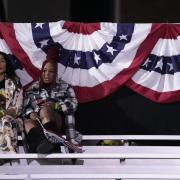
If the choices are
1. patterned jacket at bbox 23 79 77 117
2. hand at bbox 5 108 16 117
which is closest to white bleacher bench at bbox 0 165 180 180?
hand at bbox 5 108 16 117

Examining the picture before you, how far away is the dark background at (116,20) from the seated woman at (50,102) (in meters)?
0.55

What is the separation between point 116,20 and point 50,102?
2.33 meters

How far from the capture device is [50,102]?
510 cm

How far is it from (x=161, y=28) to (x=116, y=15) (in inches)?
63.8

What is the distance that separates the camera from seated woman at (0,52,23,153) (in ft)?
14.7

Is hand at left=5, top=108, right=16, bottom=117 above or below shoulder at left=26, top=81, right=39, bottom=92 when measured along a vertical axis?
below

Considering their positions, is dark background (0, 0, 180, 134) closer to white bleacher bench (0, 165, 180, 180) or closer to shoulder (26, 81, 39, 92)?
shoulder (26, 81, 39, 92)

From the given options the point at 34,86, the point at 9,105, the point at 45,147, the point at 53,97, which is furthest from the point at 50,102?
the point at 45,147

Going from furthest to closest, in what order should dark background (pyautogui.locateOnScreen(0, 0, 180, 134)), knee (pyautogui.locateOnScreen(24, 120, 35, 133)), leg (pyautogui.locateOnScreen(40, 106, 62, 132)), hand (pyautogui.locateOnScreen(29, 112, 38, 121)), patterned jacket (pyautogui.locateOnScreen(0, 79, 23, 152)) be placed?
dark background (pyautogui.locateOnScreen(0, 0, 180, 134)) → hand (pyautogui.locateOnScreen(29, 112, 38, 121)) → leg (pyautogui.locateOnScreen(40, 106, 62, 132)) → knee (pyautogui.locateOnScreen(24, 120, 35, 133)) → patterned jacket (pyautogui.locateOnScreen(0, 79, 23, 152))

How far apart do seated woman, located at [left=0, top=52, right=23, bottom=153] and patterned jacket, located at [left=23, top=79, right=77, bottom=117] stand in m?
0.14

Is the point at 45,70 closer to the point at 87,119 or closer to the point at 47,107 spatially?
the point at 47,107

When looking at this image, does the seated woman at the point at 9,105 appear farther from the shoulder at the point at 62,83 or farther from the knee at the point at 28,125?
the shoulder at the point at 62,83

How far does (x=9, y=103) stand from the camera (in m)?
4.92

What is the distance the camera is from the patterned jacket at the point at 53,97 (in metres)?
5.05
